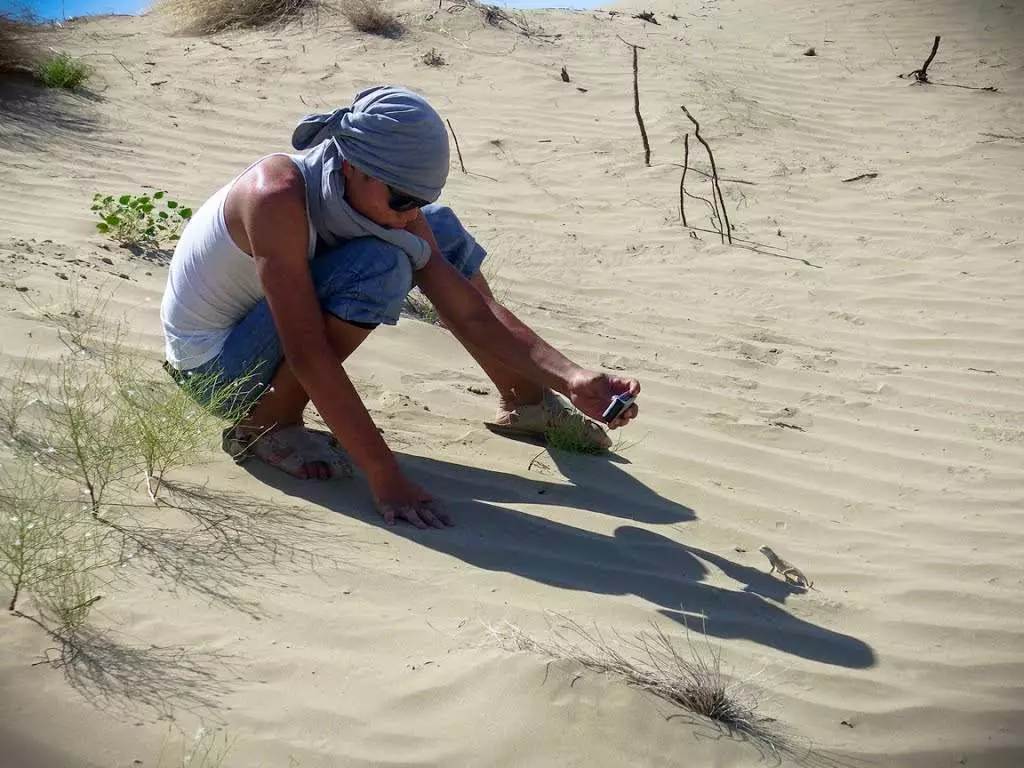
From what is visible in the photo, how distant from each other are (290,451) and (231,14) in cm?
656

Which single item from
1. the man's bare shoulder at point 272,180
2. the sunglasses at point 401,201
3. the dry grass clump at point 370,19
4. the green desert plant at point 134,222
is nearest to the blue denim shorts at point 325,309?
the sunglasses at point 401,201

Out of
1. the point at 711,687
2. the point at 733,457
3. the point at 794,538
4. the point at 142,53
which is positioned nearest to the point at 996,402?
the point at 733,457

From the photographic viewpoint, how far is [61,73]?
6828mm

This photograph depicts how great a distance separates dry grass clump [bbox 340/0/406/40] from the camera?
8609mm

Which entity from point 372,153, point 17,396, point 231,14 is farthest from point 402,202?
point 231,14

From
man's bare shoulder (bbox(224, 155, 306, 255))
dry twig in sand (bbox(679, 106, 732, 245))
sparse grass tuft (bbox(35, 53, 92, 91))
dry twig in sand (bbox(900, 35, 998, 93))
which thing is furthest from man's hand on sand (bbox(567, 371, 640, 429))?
dry twig in sand (bbox(900, 35, 998, 93))

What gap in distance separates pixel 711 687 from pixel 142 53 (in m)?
7.19

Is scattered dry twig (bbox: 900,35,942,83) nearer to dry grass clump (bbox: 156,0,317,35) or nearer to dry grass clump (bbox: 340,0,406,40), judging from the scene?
dry grass clump (bbox: 340,0,406,40)

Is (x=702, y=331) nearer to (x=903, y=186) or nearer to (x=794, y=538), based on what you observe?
(x=794, y=538)

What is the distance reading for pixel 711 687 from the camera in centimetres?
216

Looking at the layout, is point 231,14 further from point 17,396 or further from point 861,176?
point 17,396

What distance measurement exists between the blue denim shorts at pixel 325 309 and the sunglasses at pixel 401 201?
4.0 inches

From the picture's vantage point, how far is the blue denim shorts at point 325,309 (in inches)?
116

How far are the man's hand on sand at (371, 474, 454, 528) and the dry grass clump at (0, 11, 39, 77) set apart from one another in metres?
5.20
